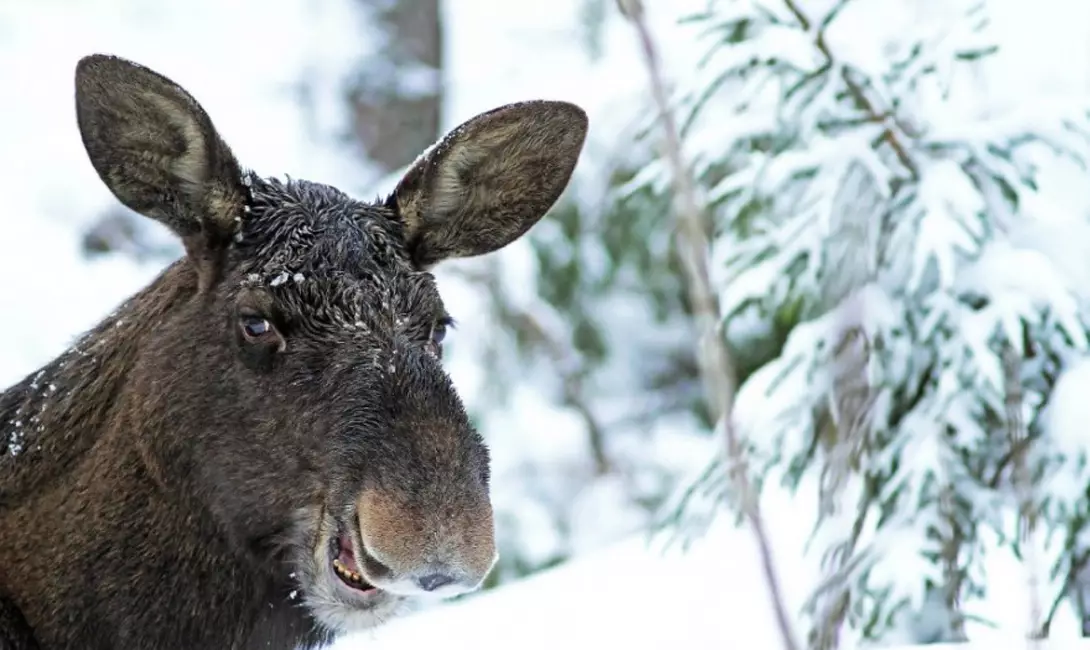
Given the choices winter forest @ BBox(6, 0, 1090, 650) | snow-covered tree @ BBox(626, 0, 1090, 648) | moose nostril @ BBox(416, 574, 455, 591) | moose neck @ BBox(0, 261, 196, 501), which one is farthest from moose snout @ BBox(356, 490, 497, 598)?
snow-covered tree @ BBox(626, 0, 1090, 648)

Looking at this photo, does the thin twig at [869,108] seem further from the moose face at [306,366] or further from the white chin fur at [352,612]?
the white chin fur at [352,612]

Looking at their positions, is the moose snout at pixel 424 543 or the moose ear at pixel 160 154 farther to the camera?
the moose ear at pixel 160 154

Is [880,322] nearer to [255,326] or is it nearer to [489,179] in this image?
[489,179]

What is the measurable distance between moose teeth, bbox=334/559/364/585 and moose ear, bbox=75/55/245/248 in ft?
2.47

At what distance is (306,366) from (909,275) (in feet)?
7.81

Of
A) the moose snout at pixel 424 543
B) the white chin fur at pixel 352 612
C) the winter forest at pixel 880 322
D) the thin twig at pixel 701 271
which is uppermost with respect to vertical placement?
the thin twig at pixel 701 271

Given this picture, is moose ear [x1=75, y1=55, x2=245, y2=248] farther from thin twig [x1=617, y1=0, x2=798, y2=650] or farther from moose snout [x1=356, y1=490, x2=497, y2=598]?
thin twig [x1=617, y1=0, x2=798, y2=650]

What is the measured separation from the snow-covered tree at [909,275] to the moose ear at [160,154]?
6.37 feet

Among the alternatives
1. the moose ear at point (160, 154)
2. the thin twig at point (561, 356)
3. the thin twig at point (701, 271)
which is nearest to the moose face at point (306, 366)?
the moose ear at point (160, 154)

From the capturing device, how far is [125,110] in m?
3.11

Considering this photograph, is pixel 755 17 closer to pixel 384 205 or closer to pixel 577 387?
pixel 384 205

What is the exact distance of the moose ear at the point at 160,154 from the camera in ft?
10.1

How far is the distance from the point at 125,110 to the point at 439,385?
0.84 m

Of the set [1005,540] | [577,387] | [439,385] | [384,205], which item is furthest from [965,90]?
[577,387]
